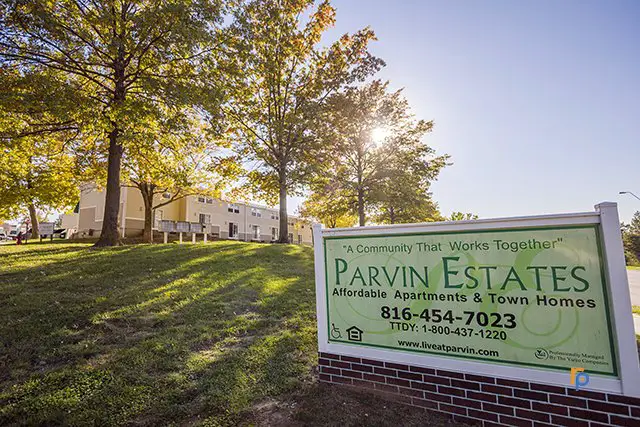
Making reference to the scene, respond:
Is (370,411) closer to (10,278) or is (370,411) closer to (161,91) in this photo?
(10,278)

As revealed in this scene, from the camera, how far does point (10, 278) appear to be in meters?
6.95

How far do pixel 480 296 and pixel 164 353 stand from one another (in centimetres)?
375

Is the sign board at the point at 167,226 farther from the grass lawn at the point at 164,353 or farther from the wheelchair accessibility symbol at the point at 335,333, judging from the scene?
the wheelchair accessibility symbol at the point at 335,333

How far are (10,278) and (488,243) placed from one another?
948cm

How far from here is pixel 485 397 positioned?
274cm

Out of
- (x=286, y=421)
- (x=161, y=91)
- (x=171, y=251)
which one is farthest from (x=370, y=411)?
(x=161, y=91)

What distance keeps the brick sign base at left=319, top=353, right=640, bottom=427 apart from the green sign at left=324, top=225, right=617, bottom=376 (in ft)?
0.62

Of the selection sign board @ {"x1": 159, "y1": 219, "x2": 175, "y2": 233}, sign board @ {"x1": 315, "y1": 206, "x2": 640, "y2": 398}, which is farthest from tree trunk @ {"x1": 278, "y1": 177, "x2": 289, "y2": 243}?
sign board @ {"x1": 315, "y1": 206, "x2": 640, "y2": 398}

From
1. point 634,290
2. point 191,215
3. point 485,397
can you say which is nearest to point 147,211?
point 191,215

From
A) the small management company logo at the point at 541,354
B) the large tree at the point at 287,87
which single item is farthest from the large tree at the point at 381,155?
the small management company logo at the point at 541,354

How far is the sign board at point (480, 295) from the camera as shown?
2500mm

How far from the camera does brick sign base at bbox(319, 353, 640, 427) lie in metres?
2.39

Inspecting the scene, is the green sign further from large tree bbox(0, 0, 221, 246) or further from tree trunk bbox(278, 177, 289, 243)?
tree trunk bbox(278, 177, 289, 243)

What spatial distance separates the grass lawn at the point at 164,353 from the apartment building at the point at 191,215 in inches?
738
